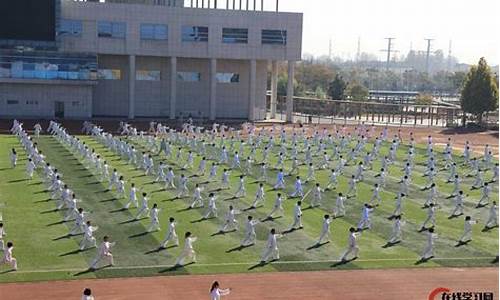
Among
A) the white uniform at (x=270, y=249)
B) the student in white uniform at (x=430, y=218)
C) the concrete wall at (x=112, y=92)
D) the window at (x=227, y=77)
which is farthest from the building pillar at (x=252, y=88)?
the white uniform at (x=270, y=249)

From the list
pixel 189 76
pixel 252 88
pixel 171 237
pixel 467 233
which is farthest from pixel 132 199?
pixel 189 76

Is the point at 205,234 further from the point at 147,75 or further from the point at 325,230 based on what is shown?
the point at 147,75

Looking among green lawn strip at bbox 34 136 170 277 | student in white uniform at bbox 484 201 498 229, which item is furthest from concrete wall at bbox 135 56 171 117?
→ student in white uniform at bbox 484 201 498 229

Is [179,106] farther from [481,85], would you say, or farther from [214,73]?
[481,85]

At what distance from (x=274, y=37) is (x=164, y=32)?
9.06 m

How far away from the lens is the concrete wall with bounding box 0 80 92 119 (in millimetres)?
55562

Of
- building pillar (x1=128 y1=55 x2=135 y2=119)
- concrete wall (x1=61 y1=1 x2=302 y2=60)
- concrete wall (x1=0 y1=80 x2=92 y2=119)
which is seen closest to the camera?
concrete wall (x1=0 y1=80 x2=92 y2=119)

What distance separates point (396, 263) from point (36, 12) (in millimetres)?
40987

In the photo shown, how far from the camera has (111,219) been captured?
23.1 m

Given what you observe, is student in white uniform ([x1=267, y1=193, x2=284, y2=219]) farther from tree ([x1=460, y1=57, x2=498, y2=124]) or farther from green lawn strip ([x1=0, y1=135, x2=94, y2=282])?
tree ([x1=460, y1=57, x2=498, y2=124])

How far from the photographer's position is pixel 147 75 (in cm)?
6131

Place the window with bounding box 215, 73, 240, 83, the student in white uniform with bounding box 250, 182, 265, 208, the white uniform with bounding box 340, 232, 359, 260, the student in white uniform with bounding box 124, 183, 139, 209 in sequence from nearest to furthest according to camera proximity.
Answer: the white uniform with bounding box 340, 232, 359, 260, the student in white uniform with bounding box 124, 183, 139, 209, the student in white uniform with bounding box 250, 182, 265, 208, the window with bounding box 215, 73, 240, 83

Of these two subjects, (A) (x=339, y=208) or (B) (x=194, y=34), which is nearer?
(A) (x=339, y=208)

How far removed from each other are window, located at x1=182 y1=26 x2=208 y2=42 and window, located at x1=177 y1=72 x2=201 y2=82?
4.03 metres
